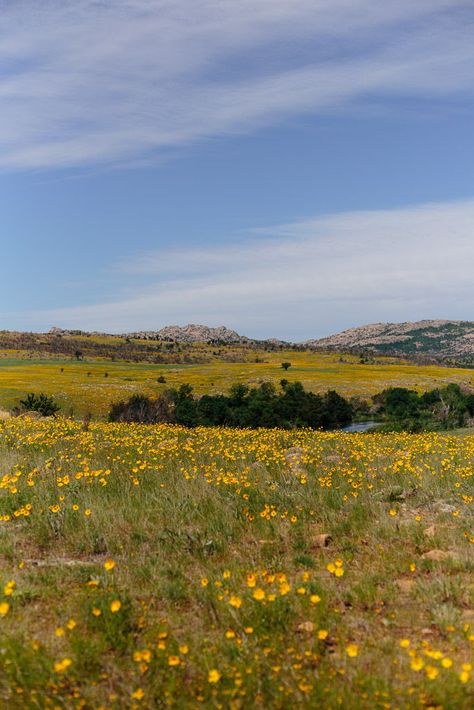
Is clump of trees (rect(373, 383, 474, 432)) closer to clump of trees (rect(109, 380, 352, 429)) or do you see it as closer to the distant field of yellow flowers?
clump of trees (rect(109, 380, 352, 429))

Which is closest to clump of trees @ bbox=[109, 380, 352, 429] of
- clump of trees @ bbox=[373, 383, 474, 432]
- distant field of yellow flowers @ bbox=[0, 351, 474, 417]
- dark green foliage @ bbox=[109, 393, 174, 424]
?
dark green foliage @ bbox=[109, 393, 174, 424]

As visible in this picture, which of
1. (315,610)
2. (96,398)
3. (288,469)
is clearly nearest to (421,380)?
(96,398)

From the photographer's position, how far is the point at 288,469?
32.0 feet

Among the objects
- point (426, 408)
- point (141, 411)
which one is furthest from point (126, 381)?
point (426, 408)

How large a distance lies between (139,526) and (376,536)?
293 cm

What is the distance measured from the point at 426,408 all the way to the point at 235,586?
51175mm

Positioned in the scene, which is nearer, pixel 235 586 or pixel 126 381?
pixel 235 586

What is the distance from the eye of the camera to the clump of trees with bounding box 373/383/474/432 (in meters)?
41.4

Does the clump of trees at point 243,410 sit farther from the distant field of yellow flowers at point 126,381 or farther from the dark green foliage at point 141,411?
the distant field of yellow flowers at point 126,381

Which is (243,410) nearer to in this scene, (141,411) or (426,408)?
(141,411)

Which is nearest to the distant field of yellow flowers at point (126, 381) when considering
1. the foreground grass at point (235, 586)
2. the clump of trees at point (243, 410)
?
the clump of trees at point (243, 410)

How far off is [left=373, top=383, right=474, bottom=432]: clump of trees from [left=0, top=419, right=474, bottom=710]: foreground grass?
28908 millimetres

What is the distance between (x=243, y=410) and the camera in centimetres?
4506

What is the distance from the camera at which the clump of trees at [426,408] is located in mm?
41438
